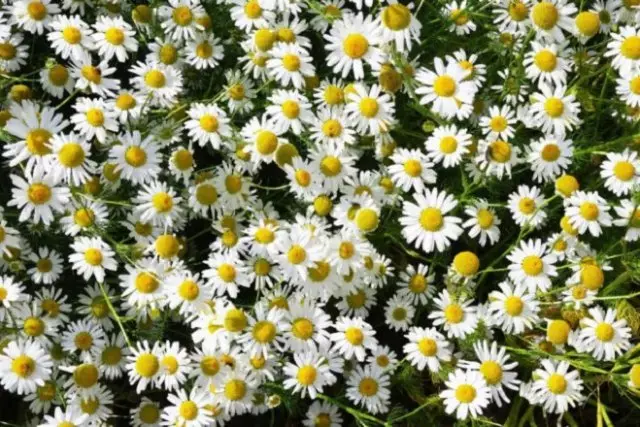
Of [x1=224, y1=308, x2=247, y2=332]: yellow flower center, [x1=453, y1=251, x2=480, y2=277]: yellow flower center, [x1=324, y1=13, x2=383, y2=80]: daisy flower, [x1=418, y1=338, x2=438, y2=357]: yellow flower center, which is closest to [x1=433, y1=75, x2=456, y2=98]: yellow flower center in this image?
[x1=324, y1=13, x2=383, y2=80]: daisy flower

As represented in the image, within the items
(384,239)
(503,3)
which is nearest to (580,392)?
(384,239)

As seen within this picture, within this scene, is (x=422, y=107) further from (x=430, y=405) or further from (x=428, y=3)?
(x=430, y=405)

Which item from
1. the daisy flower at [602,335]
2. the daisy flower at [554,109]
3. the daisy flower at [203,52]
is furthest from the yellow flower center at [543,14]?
the daisy flower at [203,52]

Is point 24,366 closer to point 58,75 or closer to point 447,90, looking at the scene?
point 58,75

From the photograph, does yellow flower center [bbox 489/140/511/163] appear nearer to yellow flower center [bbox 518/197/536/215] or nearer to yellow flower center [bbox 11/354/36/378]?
yellow flower center [bbox 518/197/536/215]

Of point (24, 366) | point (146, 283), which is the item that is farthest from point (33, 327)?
point (146, 283)

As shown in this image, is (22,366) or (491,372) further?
(491,372)

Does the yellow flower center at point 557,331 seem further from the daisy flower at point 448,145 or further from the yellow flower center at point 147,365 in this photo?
the yellow flower center at point 147,365
